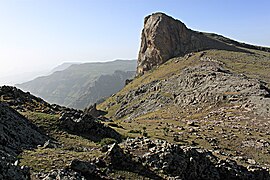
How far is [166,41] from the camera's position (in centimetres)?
11788

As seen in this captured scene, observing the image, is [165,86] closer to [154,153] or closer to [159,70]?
[159,70]

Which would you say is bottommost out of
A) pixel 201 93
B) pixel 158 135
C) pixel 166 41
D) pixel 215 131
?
pixel 215 131

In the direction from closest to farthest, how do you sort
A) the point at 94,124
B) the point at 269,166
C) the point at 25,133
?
the point at 25,133 → the point at 269,166 → the point at 94,124

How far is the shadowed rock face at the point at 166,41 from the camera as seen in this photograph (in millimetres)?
118312

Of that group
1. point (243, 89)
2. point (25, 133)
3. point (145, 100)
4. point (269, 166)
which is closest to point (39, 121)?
point (25, 133)

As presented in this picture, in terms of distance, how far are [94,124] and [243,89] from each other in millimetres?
33867

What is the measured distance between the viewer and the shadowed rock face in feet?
388

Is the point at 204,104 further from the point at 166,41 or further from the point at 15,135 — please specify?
the point at 166,41

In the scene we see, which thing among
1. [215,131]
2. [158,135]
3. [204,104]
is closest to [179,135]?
[158,135]

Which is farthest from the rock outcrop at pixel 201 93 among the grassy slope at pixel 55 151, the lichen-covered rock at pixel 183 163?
the grassy slope at pixel 55 151

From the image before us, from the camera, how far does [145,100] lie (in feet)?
272

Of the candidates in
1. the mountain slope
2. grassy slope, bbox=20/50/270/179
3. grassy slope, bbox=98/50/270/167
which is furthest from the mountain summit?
grassy slope, bbox=98/50/270/167

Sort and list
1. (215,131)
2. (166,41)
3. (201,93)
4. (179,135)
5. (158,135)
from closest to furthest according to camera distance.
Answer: (158,135) → (179,135) → (215,131) → (201,93) → (166,41)

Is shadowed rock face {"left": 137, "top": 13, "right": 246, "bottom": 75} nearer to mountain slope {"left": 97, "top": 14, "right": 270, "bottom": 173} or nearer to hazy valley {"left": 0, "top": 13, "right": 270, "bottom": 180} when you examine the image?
mountain slope {"left": 97, "top": 14, "right": 270, "bottom": 173}
